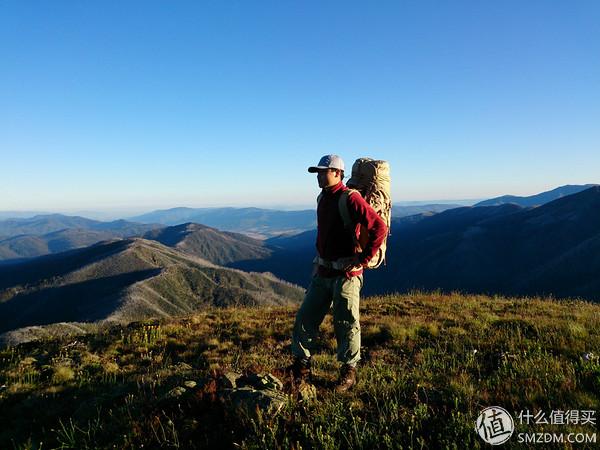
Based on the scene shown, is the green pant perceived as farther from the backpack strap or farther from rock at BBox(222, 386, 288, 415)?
rock at BBox(222, 386, 288, 415)

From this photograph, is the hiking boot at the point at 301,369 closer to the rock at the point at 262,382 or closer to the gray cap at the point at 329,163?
the rock at the point at 262,382

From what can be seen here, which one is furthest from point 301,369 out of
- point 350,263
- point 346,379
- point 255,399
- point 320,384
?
point 350,263

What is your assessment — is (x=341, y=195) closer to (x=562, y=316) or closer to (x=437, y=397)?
(x=437, y=397)

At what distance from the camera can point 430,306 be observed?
39.1 ft

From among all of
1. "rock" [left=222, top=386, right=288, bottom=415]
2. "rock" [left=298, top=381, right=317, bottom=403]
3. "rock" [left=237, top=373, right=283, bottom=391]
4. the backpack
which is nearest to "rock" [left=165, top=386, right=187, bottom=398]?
"rock" [left=222, top=386, right=288, bottom=415]

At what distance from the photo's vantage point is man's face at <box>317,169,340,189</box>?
5.67m

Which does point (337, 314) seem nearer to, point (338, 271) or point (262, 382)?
point (338, 271)

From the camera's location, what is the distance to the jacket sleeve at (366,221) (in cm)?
543

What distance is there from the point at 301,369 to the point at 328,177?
10.2 ft

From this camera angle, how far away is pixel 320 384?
552cm

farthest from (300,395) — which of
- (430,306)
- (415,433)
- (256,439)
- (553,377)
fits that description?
(430,306)

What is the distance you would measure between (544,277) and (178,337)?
606 ft

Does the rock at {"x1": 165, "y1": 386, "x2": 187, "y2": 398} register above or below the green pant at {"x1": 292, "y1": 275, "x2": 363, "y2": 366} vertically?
below

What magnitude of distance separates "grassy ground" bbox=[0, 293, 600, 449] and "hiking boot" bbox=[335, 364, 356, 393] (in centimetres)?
17
